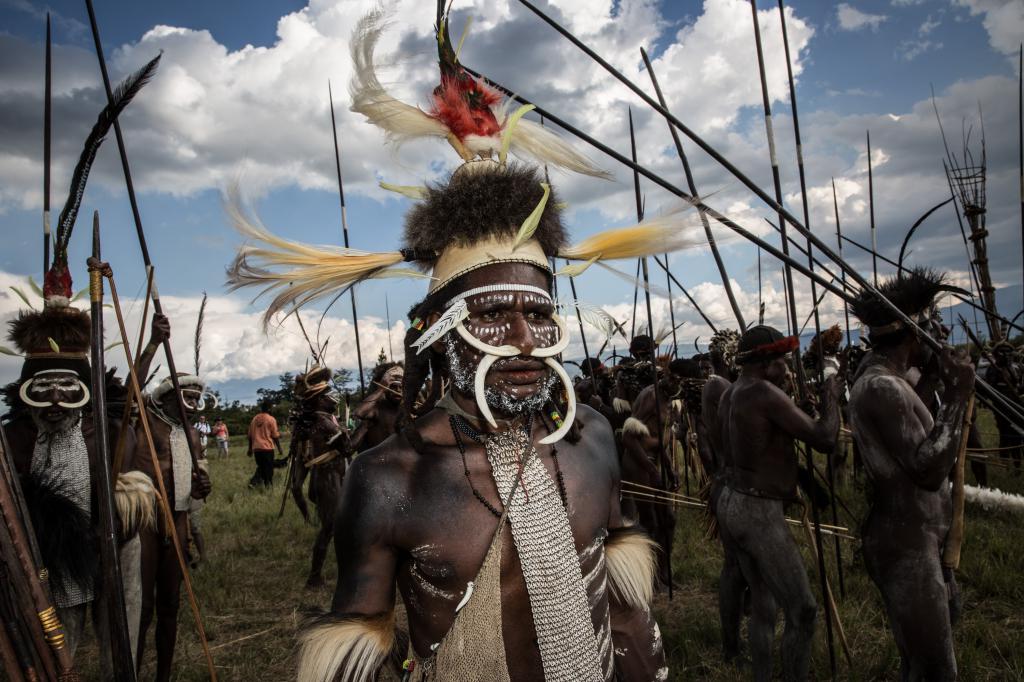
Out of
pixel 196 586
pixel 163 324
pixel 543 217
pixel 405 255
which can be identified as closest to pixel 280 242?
pixel 405 255

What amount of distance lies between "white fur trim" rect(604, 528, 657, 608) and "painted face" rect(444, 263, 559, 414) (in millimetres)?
655

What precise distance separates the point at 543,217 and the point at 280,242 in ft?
3.08

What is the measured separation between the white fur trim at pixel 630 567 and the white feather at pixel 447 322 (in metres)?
1.01

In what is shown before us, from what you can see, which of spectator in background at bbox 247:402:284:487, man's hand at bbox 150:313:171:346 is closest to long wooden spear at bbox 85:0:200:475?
man's hand at bbox 150:313:171:346

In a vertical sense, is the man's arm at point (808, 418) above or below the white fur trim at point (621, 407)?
above

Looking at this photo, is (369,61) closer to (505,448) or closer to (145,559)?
(505,448)

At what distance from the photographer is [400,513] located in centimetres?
201

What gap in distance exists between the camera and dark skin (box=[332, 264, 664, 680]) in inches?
77.2

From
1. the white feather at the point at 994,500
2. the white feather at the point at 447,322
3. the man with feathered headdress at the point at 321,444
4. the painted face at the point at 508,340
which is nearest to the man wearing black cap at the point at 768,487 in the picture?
the painted face at the point at 508,340

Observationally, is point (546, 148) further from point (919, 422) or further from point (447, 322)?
point (919, 422)

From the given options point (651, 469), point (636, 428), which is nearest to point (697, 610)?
point (651, 469)

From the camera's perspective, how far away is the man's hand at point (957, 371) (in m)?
2.94

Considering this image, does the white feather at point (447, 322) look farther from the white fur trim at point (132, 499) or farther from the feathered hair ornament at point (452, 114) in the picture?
the white fur trim at point (132, 499)

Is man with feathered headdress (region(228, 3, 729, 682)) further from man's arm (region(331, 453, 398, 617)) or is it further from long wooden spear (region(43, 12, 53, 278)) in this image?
long wooden spear (region(43, 12, 53, 278))
